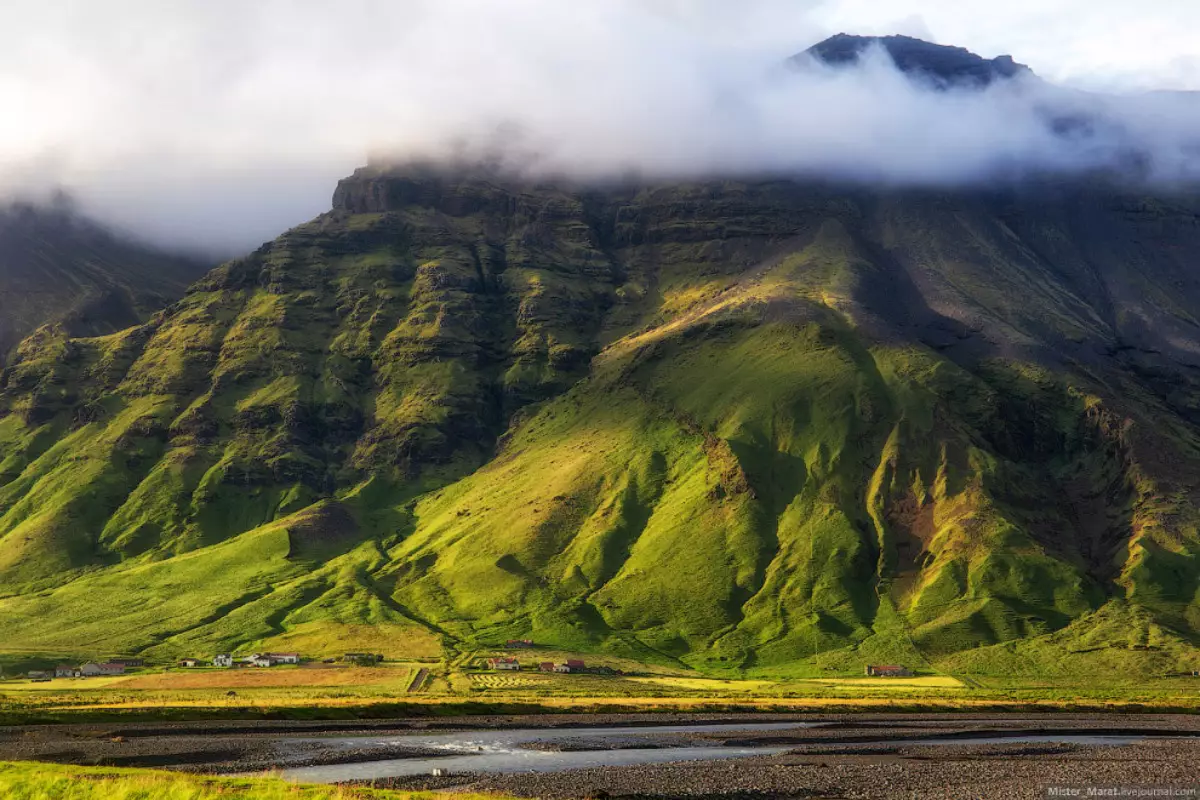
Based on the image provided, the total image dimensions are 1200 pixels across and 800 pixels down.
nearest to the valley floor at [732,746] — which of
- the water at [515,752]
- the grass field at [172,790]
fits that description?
the grass field at [172,790]

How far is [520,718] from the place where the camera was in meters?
168

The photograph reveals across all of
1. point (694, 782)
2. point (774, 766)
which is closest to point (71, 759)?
point (694, 782)

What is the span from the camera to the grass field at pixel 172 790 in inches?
2461

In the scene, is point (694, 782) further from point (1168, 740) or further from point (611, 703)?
point (611, 703)

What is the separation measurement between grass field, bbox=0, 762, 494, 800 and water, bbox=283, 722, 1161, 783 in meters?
25.4

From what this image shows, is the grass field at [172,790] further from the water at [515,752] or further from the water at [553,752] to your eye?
the water at [553,752]

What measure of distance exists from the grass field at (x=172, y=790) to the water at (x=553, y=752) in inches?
1001

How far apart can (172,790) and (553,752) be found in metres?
65.1

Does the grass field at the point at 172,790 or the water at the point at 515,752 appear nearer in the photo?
the grass field at the point at 172,790

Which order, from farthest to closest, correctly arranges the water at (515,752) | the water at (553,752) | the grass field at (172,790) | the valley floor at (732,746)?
the water at (553,752) → the water at (515,752) → the valley floor at (732,746) → the grass field at (172,790)

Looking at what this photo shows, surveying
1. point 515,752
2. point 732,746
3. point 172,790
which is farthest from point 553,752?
point 172,790

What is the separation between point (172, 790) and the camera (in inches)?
2505

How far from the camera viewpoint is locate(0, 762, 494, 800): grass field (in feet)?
205

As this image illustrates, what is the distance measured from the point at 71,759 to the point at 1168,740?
414 ft
